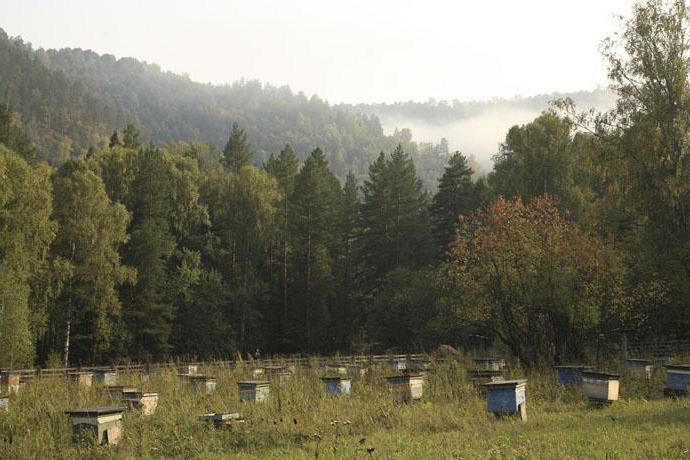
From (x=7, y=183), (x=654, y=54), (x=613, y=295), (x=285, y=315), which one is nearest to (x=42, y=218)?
(x=7, y=183)

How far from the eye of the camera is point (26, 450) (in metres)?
12.1

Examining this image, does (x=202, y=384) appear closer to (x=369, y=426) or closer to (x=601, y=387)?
(x=369, y=426)

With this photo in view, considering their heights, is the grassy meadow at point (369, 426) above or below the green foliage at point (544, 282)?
below

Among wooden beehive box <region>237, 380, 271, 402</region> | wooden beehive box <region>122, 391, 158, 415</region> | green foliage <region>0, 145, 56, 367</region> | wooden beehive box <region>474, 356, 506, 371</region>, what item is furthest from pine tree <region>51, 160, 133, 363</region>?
wooden beehive box <region>122, 391, 158, 415</region>

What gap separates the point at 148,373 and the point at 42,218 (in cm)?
1697

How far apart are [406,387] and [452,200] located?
40568 mm

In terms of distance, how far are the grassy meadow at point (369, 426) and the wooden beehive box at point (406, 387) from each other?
384mm

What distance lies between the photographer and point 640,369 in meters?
20.3

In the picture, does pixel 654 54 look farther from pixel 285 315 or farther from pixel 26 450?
pixel 285 315

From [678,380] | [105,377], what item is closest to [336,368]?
[105,377]

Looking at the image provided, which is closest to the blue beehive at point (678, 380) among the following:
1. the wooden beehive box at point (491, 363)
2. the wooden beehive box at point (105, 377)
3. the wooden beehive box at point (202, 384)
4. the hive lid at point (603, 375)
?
the hive lid at point (603, 375)

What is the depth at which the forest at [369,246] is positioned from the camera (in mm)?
27172

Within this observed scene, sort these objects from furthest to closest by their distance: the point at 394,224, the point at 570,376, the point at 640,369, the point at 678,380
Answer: the point at 394,224
the point at 640,369
the point at 570,376
the point at 678,380

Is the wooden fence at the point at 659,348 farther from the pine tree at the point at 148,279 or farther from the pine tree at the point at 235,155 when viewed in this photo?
the pine tree at the point at 235,155
